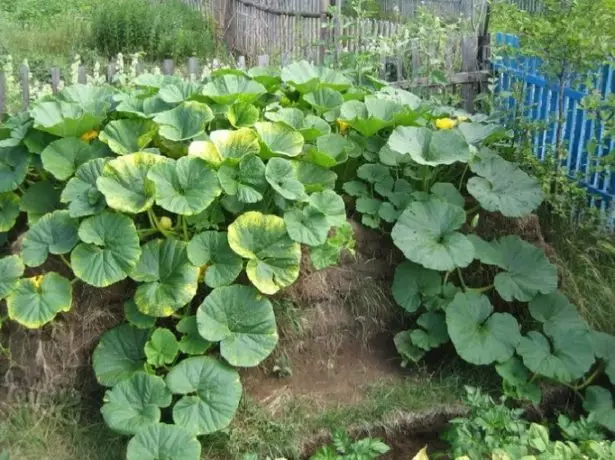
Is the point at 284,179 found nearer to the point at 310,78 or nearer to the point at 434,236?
the point at 434,236

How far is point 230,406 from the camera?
11.6ft

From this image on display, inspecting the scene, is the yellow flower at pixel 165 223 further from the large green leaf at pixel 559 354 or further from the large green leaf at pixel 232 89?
the large green leaf at pixel 559 354

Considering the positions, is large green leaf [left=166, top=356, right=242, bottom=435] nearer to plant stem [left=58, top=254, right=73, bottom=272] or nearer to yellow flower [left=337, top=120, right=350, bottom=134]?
plant stem [left=58, top=254, right=73, bottom=272]

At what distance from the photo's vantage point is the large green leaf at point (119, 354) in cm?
375

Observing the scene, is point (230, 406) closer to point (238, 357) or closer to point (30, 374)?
point (238, 357)

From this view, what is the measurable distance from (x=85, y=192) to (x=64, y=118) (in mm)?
516

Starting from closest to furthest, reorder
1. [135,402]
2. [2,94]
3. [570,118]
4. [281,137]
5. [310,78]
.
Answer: [135,402]
[281,137]
[310,78]
[570,118]
[2,94]

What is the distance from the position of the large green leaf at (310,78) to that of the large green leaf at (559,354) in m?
1.97

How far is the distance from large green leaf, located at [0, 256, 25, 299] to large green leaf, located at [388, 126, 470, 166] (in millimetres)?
2104

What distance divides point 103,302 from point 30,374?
52cm

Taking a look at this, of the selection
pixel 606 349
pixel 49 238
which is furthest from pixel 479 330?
pixel 49 238

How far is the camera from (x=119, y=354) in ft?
12.5

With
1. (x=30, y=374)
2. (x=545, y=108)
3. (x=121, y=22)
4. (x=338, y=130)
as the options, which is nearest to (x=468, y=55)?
(x=545, y=108)

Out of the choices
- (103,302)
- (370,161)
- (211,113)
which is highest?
(211,113)
